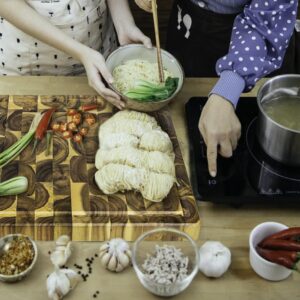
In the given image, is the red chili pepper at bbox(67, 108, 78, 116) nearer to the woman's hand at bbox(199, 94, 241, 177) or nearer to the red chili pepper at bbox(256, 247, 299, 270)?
the woman's hand at bbox(199, 94, 241, 177)

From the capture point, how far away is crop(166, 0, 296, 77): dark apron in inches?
87.7

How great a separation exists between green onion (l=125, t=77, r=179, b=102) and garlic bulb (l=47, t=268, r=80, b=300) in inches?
26.3

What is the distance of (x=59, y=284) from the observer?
1469mm

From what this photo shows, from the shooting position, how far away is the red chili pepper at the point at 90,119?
1931 mm

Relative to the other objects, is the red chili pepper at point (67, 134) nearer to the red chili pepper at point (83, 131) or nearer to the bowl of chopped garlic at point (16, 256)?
the red chili pepper at point (83, 131)

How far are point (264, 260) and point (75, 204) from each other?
1.79 feet

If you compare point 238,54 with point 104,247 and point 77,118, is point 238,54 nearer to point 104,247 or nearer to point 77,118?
point 77,118

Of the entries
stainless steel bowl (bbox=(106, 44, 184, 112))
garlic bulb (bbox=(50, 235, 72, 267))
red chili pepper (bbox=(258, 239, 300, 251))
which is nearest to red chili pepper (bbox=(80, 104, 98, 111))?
stainless steel bowl (bbox=(106, 44, 184, 112))

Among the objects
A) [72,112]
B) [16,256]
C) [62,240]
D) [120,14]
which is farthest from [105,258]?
[120,14]

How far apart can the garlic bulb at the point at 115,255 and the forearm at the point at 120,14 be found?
92 centimetres

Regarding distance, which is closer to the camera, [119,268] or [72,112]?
[119,268]

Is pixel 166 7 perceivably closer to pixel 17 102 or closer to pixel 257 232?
pixel 17 102

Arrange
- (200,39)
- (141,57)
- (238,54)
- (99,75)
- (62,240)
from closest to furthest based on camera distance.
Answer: (62,240) < (238,54) < (99,75) < (141,57) < (200,39)

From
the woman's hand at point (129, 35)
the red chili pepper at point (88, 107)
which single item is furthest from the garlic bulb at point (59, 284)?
the woman's hand at point (129, 35)
